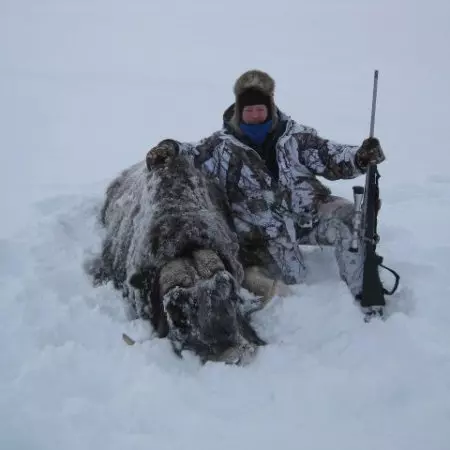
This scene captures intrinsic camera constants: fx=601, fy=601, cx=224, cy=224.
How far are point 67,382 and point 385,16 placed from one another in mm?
24887

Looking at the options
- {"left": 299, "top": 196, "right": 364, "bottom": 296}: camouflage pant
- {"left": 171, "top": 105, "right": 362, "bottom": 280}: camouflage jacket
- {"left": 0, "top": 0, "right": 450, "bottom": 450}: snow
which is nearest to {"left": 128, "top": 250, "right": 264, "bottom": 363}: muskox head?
{"left": 0, "top": 0, "right": 450, "bottom": 450}: snow

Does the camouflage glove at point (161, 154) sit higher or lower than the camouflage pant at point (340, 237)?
higher

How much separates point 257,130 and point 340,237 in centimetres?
117

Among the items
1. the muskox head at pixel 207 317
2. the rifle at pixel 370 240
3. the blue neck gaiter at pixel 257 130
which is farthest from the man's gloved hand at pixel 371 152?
the muskox head at pixel 207 317

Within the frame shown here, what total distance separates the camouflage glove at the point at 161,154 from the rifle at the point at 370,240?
5.02ft

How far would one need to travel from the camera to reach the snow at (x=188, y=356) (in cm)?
305

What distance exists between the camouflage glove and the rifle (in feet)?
5.02

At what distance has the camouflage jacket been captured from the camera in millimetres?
5152

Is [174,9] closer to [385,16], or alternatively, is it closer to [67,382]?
[385,16]

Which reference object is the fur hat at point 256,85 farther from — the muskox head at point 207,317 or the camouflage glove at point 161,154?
the muskox head at point 207,317

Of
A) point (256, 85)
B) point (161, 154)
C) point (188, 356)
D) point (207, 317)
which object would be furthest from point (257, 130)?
point (188, 356)

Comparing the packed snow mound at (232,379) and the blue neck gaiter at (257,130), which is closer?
the packed snow mound at (232,379)

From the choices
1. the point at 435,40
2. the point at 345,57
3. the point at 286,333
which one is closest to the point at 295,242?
the point at 286,333

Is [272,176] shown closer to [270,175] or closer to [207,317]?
[270,175]
